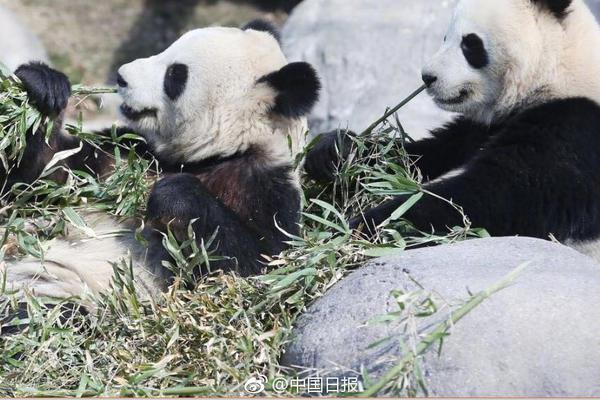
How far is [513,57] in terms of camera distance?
4852 mm

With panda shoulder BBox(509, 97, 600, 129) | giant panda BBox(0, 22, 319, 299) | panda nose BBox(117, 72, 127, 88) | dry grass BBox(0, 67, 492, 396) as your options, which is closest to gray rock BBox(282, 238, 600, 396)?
dry grass BBox(0, 67, 492, 396)

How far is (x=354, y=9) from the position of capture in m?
9.83

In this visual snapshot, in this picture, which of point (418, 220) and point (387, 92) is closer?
point (418, 220)

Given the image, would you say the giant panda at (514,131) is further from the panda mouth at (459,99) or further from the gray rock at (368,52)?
the gray rock at (368,52)

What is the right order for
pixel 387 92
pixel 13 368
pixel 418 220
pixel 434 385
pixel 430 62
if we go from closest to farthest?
pixel 434 385 < pixel 13 368 < pixel 418 220 < pixel 430 62 < pixel 387 92

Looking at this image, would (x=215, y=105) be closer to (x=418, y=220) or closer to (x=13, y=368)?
A: (x=418, y=220)

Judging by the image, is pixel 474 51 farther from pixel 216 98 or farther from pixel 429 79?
pixel 216 98

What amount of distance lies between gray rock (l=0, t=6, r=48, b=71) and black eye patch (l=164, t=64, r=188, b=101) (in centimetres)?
636

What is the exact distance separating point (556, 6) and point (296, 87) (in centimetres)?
138

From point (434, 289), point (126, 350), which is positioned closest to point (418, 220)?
point (434, 289)

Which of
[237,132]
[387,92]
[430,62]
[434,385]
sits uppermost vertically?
[430,62]

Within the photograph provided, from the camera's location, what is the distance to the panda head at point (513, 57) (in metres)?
4.85

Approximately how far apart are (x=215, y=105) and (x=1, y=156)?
106cm

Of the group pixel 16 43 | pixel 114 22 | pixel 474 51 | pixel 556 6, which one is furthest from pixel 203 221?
pixel 114 22
